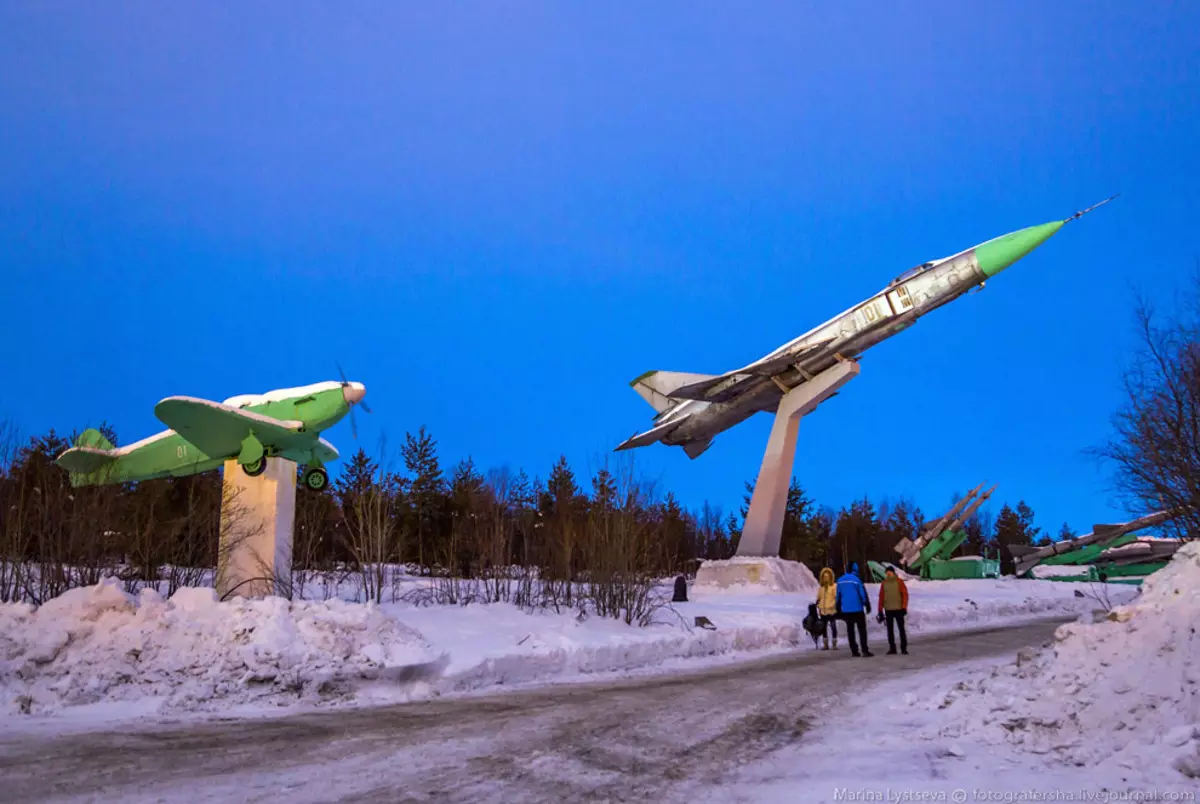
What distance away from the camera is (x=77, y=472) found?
Result: 1361 centimetres

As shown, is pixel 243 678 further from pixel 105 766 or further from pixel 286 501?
pixel 286 501

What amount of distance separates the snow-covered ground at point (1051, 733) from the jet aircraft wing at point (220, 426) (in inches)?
429

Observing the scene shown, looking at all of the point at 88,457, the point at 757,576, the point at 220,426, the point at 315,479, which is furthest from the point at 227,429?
the point at 757,576

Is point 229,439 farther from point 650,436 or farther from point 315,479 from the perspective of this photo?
point 650,436

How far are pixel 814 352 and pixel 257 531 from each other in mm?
19785

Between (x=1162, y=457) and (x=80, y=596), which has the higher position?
(x=1162, y=457)

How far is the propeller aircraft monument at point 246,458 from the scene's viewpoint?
1304 centimetres

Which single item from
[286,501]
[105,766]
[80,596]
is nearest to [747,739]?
[105,766]

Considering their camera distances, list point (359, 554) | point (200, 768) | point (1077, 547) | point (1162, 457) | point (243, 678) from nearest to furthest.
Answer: point (200, 768), point (243, 678), point (1162, 457), point (359, 554), point (1077, 547)

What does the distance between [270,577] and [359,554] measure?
58.9 inches

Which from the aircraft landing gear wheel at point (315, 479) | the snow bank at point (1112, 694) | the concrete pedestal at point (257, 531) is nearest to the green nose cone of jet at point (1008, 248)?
the snow bank at point (1112, 694)

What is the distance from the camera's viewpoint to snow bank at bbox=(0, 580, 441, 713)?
7.95 metres

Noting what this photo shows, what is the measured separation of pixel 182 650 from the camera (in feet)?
28.5

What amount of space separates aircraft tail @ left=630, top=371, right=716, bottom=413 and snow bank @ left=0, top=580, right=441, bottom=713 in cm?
2293
